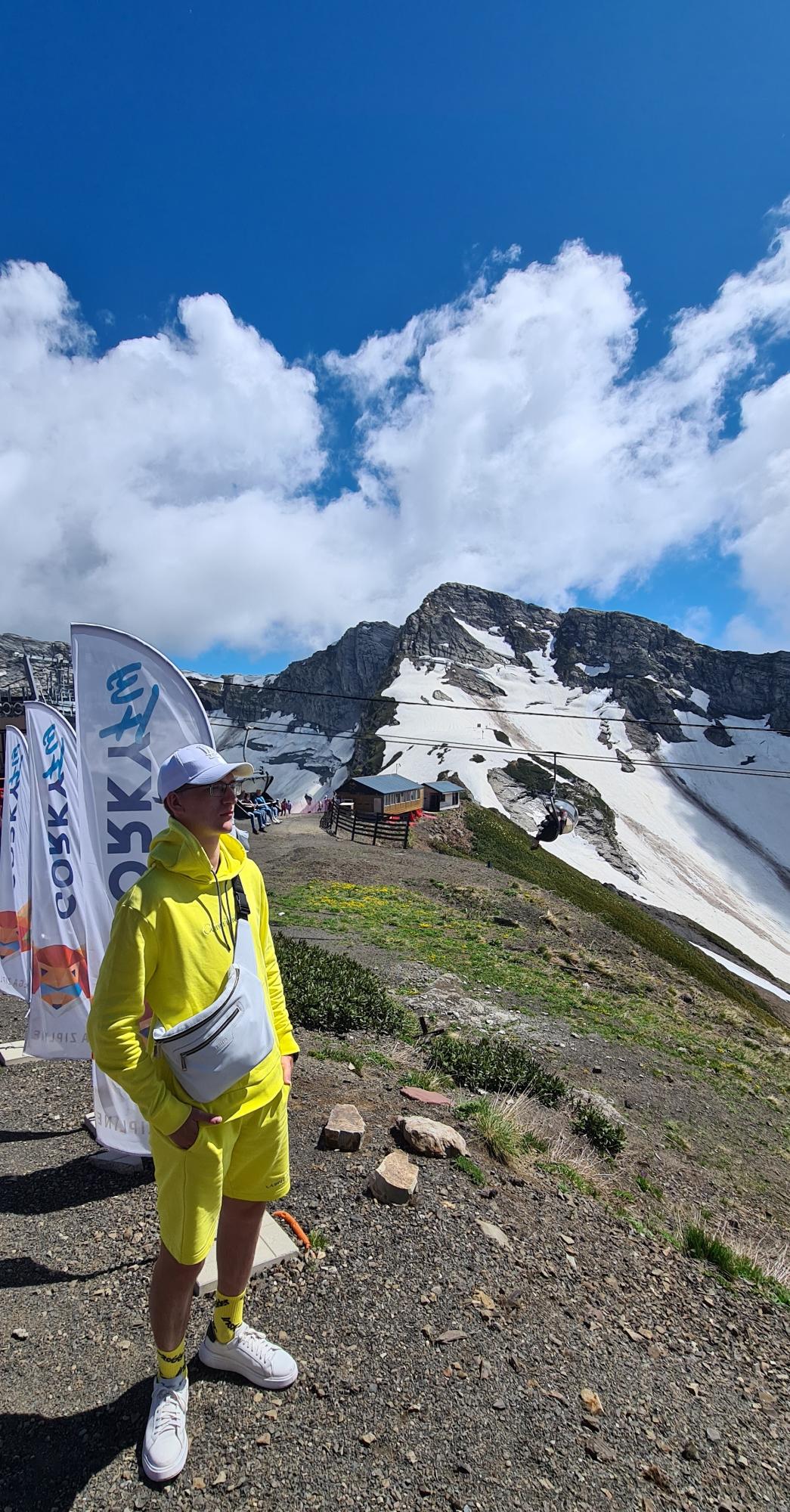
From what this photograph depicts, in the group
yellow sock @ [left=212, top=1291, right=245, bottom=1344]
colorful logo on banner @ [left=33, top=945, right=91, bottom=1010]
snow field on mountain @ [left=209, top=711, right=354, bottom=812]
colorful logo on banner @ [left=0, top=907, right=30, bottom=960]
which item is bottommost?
yellow sock @ [left=212, top=1291, right=245, bottom=1344]

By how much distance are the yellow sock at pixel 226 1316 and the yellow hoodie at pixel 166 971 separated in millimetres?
982

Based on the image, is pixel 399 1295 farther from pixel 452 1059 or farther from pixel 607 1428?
pixel 452 1059

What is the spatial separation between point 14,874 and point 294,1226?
5533 millimetres

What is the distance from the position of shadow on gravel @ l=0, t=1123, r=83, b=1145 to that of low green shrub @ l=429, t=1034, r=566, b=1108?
12.2 ft

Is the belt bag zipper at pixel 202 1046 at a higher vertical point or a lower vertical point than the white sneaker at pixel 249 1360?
higher

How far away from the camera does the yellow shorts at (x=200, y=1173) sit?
242cm

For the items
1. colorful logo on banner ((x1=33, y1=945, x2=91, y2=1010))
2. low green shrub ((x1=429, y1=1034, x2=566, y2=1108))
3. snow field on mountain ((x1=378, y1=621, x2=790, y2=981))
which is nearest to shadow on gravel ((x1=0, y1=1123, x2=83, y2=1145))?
colorful logo on banner ((x1=33, y1=945, x2=91, y2=1010))

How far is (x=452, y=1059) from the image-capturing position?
286 inches

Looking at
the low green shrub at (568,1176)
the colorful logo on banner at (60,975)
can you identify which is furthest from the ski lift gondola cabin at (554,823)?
the colorful logo on banner at (60,975)

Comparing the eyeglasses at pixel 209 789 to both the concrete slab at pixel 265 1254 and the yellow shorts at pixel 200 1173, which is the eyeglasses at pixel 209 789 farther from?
the concrete slab at pixel 265 1254

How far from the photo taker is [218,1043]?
2396mm

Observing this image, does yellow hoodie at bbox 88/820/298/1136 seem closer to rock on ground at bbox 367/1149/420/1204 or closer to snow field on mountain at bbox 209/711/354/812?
rock on ground at bbox 367/1149/420/1204

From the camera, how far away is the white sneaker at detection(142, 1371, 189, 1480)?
8.00 feet

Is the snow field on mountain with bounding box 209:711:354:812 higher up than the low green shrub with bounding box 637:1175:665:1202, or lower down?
higher up
